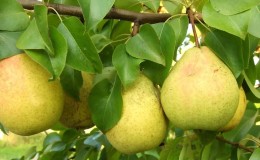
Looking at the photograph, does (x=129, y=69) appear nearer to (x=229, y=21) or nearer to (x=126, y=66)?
(x=126, y=66)

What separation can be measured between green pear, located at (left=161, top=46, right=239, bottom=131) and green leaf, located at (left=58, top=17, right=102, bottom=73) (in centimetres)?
18

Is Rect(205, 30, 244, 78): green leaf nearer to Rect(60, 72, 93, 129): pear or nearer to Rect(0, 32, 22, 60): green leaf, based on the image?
Rect(60, 72, 93, 129): pear

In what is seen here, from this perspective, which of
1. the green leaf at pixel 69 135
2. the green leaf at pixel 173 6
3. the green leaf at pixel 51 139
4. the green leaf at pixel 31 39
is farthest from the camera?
the green leaf at pixel 51 139

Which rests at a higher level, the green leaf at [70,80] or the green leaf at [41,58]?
the green leaf at [41,58]

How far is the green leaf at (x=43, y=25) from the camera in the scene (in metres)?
1.11

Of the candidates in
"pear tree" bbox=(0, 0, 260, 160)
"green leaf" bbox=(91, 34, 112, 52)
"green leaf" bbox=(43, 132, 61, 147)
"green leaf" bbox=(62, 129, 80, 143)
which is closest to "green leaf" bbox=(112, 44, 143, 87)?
"pear tree" bbox=(0, 0, 260, 160)

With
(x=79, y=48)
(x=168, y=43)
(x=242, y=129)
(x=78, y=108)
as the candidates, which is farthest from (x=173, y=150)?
(x=79, y=48)

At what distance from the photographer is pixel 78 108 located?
4.57ft

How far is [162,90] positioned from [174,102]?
61 millimetres

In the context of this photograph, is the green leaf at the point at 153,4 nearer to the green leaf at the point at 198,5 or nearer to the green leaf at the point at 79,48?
the green leaf at the point at 198,5

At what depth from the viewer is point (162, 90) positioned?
122 cm

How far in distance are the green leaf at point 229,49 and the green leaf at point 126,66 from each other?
0.19 meters

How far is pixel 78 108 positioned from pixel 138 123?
0.78 feet

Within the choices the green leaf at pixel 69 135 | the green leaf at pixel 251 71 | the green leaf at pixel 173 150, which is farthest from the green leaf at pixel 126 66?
the green leaf at pixel 69 135
